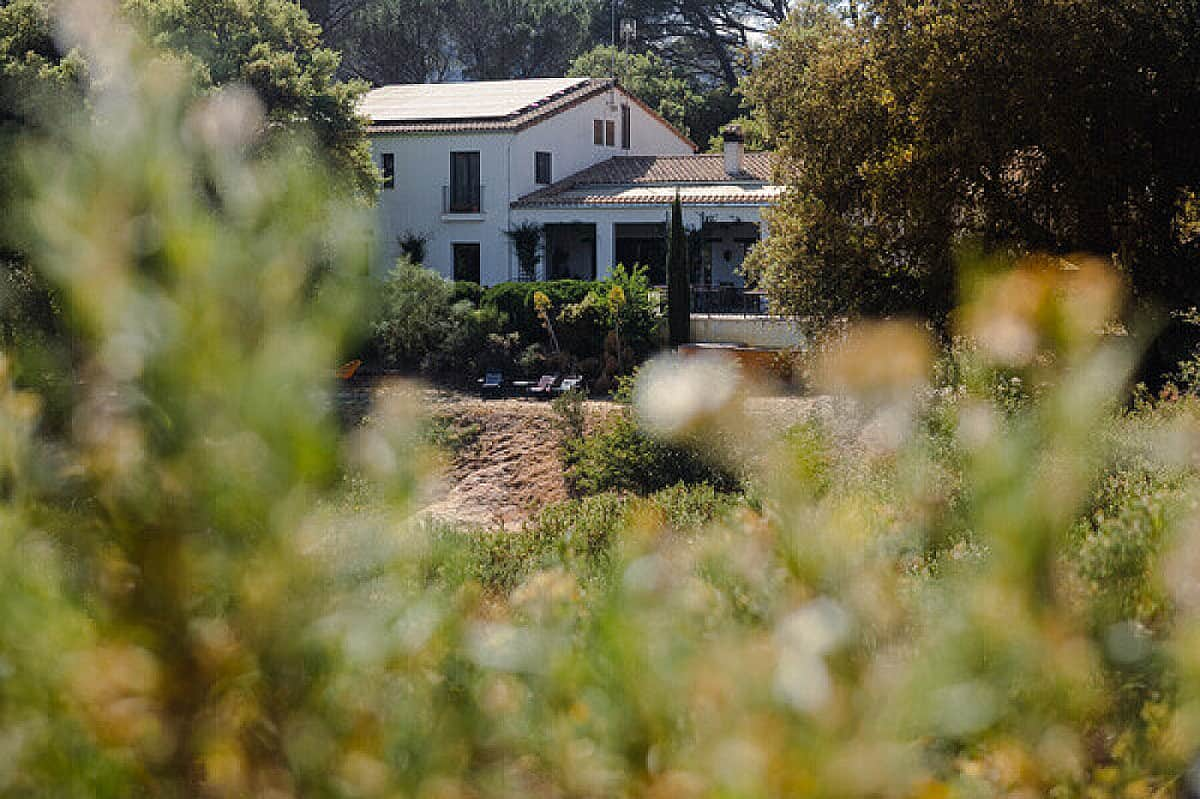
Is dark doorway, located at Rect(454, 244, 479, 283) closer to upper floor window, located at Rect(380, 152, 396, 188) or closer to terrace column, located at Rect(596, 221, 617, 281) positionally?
upper floor window, located at Rect(380, 152, 396, 188)

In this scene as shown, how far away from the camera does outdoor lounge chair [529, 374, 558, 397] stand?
2183cm

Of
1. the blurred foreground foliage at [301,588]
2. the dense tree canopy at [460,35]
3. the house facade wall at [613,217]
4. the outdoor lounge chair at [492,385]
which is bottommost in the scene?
the outdoor lounge chair at [492,385]

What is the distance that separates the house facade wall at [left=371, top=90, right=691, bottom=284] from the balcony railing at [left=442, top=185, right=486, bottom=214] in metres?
0.08

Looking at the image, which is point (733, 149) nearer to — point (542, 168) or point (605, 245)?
point (605, 245)

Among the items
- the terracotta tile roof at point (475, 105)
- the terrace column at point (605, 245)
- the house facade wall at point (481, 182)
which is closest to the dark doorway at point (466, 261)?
the house facade wall at point (481, 182)

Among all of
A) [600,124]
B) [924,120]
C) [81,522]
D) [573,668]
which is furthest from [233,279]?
[600,124]

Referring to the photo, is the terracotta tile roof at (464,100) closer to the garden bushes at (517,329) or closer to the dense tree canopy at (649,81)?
the dense tree canopy at (649,81)

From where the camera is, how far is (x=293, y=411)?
1.39 m

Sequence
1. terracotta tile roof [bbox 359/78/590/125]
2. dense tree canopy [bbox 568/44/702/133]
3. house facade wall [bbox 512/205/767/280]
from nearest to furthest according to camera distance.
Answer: house facade wall [bbox 512/205/767/280]
terracotta tile roof [bbox 359/78/590/125]
dense tree canopy [bbox 568/44/702/133]

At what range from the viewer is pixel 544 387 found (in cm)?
2189

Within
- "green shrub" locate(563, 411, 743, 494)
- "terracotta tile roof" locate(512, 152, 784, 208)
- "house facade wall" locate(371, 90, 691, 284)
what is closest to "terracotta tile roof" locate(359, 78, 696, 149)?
"house facade wall" locate(371, 90, 691, 284)

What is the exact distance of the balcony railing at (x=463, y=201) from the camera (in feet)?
105

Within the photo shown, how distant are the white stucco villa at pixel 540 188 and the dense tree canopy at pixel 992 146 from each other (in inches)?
622

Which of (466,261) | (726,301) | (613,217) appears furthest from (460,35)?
(726,301)
